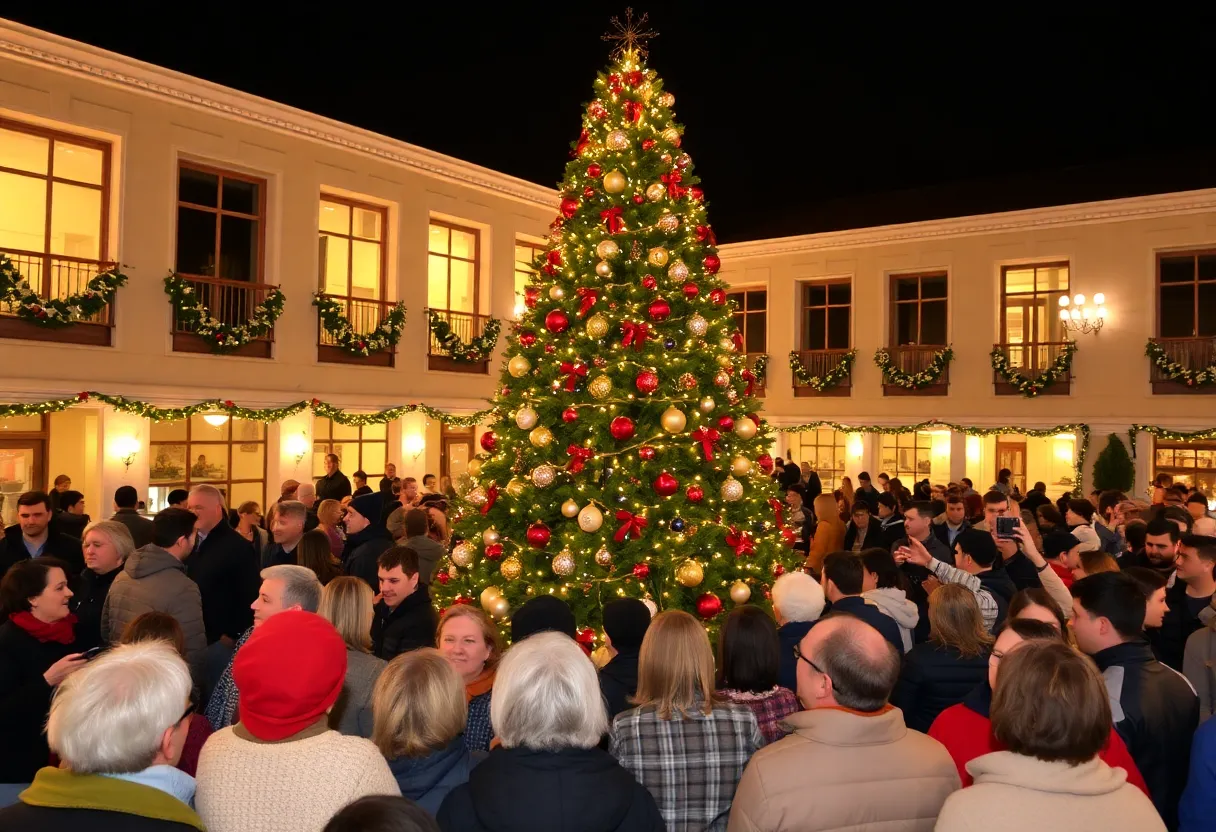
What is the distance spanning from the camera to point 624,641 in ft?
13.7

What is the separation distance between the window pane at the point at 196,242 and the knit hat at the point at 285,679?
1385cm

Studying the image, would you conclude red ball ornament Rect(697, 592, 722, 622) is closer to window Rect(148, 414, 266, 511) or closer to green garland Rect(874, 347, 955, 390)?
window Rect(148, 414, 266, 511)

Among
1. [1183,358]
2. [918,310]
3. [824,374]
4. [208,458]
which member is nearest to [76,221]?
[208,458]

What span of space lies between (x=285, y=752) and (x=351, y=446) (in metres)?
15.7

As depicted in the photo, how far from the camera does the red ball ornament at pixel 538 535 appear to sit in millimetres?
6383

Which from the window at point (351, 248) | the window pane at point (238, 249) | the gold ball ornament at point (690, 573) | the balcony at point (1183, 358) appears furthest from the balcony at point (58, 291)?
the balcony at point (1183, 358)

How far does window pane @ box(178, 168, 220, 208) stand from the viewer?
14.9 metres

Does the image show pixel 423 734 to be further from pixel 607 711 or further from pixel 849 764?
pixel 849 764

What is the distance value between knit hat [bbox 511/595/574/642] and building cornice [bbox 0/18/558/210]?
41.5 feet

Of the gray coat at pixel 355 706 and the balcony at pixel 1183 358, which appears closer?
the gray coat at pixel 355 706

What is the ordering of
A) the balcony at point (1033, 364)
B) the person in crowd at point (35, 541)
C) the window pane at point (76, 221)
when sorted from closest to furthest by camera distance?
the person in crowd at point (35, 541) < the window pane at point (76, 221) < the balcony at point (1033, 364)

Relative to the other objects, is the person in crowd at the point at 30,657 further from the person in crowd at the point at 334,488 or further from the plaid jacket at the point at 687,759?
the person in crowd at the point at 334,488

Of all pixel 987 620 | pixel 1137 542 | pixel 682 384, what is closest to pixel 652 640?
pixel 987 620

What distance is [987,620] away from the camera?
5395 millimetres
